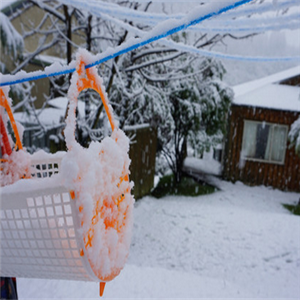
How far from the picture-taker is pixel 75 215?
75 centimetres

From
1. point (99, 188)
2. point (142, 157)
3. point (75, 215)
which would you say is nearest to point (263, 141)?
point (142, 157)

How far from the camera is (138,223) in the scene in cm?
583

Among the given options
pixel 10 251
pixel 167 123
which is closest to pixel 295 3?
pixel 10 251

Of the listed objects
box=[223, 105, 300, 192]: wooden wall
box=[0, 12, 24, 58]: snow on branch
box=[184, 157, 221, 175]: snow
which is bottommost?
box=[184, 157, 221, 175]: snow

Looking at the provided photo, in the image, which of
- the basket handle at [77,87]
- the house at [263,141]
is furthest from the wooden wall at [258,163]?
the basket handle at [77,87]

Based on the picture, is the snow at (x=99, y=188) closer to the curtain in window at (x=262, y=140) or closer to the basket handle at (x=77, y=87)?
the basket handle at (x=77, y=87)

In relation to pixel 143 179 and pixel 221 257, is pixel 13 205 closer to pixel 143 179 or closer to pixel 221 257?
pixel 221 257

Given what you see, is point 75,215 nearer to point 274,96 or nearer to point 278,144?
point 278,144

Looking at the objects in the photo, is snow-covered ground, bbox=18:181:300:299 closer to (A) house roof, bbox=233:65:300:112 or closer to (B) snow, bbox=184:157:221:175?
(B) snow, bbox=184:157:221:175

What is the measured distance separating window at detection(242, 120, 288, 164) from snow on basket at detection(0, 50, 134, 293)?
9.28m

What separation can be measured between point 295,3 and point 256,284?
358 cm

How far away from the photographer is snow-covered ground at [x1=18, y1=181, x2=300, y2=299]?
2766 mm

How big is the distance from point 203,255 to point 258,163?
5.75 meters

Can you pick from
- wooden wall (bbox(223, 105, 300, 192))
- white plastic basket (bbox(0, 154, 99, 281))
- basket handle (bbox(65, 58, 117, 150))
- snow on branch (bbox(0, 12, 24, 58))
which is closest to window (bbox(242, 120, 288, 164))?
wooden wall (bbox(223, 105, 300, 192))
